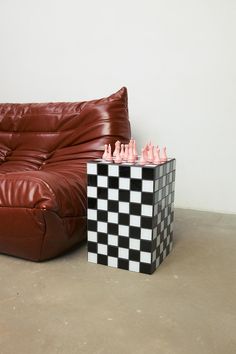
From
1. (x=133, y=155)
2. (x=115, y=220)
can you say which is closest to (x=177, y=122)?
(x=133, y=155)

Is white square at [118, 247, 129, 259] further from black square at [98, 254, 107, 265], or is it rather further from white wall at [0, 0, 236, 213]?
white wall at [0, 0, 236, 213]

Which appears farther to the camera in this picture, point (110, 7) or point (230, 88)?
point (110, 7)

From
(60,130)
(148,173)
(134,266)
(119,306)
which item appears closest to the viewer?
(119,306)

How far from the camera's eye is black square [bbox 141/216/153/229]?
132 cm

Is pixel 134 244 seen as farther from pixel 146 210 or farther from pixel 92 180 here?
pixel 92 180

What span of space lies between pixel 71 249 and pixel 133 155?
0.61 metres

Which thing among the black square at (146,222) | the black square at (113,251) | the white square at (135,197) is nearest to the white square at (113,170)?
the white square at (135,197)

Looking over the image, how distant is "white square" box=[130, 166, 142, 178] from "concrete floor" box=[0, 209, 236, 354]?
43cm

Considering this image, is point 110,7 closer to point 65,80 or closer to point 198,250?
point 65,80

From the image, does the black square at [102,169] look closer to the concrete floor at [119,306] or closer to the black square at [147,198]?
the black square at [147,198]

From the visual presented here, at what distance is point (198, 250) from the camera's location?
1.61 m

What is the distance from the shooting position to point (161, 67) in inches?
88.8

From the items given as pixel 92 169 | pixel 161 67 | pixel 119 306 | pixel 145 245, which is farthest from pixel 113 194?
pixel 161 67

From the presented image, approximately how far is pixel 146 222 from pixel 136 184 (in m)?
0.17
